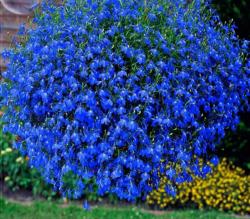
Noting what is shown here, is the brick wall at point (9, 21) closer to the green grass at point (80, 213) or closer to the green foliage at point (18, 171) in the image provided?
the green foliage at point (18, 171)

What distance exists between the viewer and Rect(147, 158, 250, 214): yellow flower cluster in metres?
5.00

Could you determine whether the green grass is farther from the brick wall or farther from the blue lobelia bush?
the brick wall

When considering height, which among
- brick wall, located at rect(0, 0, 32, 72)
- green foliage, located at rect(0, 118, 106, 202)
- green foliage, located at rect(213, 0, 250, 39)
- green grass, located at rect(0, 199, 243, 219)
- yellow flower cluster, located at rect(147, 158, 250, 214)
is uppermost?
brick wall, located at rect(0, 0, 32, 72)

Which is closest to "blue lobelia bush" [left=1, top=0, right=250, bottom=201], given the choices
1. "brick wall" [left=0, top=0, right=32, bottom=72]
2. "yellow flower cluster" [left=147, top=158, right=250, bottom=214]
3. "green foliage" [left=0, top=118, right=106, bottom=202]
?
"yellow flower cluster" [left=147, top=158, right=250, bottom=214]

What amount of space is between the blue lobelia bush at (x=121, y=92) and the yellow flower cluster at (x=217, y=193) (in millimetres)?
1639

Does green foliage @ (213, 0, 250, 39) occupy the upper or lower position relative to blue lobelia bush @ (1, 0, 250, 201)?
upper

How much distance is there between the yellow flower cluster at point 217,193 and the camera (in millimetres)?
5004

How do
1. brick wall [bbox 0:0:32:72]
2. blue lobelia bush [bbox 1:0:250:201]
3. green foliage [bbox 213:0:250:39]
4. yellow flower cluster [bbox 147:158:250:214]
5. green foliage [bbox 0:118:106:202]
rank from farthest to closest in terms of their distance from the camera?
brick wall [bbox 0:0:32:72] < green foliage [bbox 0:118:106:202] < yellow flower cluster [bbox 147:158:250:214] < green foliage [bbox 213:0:250:39] < blue lobelia bush [bbox 1:0:250:201]

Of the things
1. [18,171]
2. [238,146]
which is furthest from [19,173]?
[238,146]

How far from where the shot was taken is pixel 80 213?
4941 millimetres

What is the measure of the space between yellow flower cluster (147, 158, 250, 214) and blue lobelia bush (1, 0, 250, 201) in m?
1.64

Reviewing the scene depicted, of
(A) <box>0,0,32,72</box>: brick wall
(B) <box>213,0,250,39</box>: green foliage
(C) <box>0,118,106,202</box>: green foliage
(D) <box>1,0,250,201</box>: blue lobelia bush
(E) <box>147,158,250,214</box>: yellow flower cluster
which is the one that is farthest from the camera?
(A) <box>0,0,32,72</box>: brick wall

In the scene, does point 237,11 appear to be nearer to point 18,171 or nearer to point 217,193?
point 217,193

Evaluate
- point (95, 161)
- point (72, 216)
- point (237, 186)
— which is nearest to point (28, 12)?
point (72, 216)
